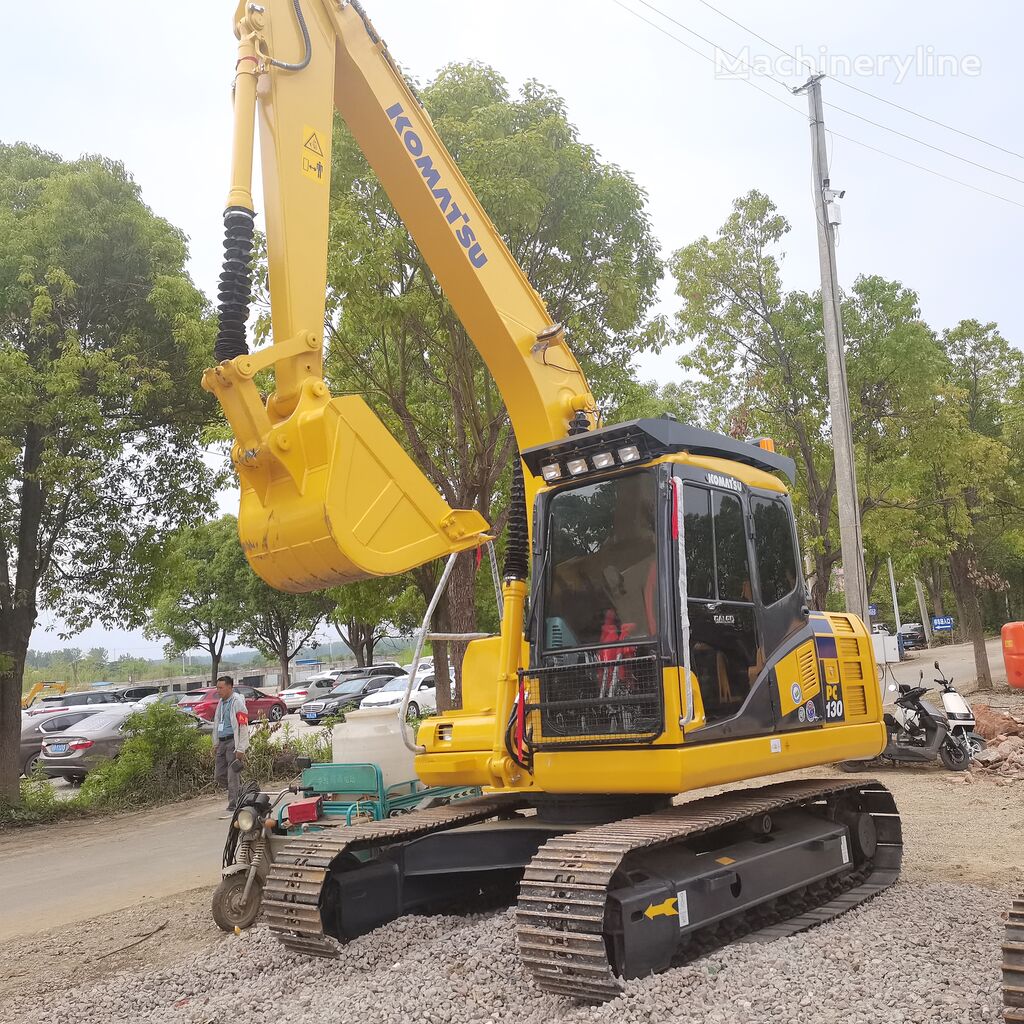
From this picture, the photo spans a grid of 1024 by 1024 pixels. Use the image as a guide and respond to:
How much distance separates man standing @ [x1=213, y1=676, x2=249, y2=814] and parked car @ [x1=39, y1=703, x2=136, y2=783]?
18.7 ft

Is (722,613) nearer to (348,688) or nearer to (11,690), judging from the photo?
(11,690)

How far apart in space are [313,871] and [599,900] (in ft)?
6.39

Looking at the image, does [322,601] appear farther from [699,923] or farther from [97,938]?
[699,923]

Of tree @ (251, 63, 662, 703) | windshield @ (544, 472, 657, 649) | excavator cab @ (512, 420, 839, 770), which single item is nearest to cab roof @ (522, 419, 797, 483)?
excavator cab @ (512, 420, 839, 770)

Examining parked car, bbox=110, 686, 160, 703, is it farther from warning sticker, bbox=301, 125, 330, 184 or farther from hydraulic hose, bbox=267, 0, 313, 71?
hydraulic hose, bbox=267, 0, 313, 71

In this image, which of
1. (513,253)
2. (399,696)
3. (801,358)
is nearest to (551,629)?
(513,253)

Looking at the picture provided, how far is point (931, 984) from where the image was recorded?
470cm

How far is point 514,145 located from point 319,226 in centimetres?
632

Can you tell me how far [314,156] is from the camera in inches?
248

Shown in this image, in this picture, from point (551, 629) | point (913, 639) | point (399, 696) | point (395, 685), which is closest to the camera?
point (551, 629)

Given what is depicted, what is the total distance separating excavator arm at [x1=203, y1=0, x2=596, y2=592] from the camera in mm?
5598

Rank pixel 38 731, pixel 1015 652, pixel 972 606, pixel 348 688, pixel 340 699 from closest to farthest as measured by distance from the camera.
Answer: pixel 1015 652 < pixel 38 731 < pixel 972 606 < pixel 340 699 < pixel 348 688

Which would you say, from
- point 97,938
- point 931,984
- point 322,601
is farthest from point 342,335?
point 322,601

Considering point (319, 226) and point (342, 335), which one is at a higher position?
point (342, 335)
